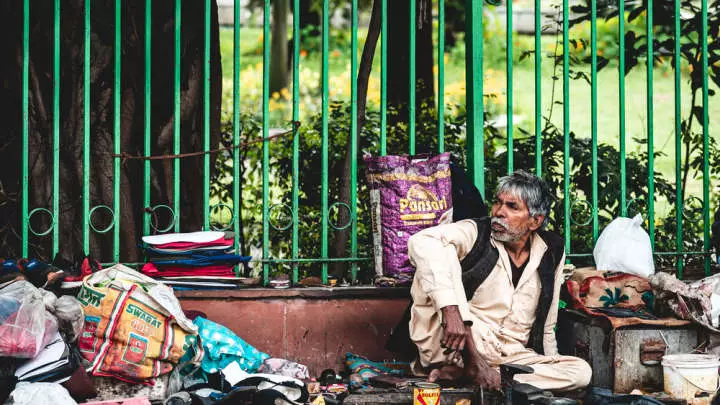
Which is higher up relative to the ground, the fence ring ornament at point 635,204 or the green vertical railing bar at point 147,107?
the green vertical railing bar at point 147,107

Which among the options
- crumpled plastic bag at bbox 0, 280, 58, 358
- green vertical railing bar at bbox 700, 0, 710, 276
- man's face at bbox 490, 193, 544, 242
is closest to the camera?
crumpled plastic bag at bbox 0, 280, 58, 358

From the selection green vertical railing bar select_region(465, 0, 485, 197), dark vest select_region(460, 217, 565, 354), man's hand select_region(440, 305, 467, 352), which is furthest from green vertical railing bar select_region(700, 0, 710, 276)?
man's hand select_region(440, 305, 467, 352)

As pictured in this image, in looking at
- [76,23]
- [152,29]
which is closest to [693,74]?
[152,29]

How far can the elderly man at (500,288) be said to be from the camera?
168 inches

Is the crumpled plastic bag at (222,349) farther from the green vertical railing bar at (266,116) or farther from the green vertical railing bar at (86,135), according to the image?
the green vertical railing bar at (86,135)

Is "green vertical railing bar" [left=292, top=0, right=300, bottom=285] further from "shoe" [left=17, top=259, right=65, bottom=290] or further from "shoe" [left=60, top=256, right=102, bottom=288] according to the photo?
"shoe" [left=17, top=259, right=65, bottom=290]

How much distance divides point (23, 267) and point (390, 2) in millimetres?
4019

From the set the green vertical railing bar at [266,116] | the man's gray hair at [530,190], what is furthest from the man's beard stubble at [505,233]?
the green vertical railing bar at [266,116]

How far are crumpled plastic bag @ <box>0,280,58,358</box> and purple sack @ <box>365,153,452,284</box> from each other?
179 cm

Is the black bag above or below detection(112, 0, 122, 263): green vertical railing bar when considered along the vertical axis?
below

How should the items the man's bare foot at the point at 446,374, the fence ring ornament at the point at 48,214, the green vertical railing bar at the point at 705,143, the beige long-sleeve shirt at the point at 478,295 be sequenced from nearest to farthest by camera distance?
the beige long-sleeve shirt at the point at 478,295 → the man's bare foot at the point at 446,374 → the fence ring ornament at the point at 48,214 → the green vertical railing bar at the point at 705,143

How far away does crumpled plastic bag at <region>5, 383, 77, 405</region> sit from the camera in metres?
3.68

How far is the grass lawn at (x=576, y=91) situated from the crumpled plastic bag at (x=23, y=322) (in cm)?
745

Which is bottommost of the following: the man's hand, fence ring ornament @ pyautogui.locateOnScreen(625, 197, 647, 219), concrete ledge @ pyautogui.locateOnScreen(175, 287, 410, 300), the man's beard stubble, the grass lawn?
the man's hand
